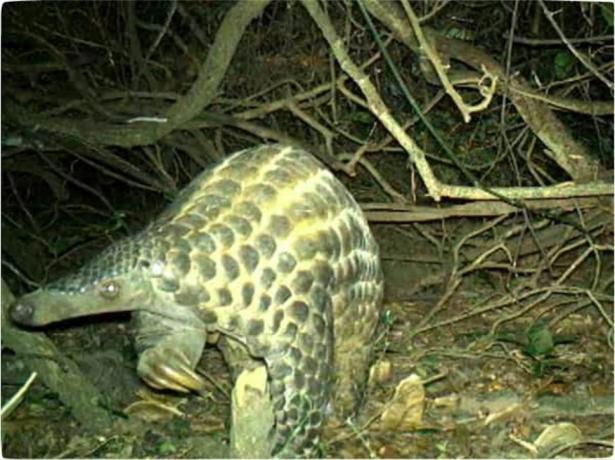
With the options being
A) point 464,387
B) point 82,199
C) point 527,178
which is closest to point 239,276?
point 464,387

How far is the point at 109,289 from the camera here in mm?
2652

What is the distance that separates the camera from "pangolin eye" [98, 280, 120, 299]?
8.70ft

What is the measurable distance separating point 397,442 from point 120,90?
7.40 ft

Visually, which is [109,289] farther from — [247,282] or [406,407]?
[406,407]

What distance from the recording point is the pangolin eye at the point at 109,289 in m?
2.65

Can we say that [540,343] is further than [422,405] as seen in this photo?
Yes

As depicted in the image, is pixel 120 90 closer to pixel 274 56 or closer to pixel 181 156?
pixel 181 156

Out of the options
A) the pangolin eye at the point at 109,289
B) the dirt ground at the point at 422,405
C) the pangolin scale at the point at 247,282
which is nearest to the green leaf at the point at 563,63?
the dirt ground at the point at 422,405

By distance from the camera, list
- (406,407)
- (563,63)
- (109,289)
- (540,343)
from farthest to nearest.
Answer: (563,63) < (540,343) < (406,407) < (109,289)

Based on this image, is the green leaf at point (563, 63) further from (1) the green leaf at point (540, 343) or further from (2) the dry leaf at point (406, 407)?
(2) the dry leaf at point (406, 407)

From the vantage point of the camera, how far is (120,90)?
193 inches

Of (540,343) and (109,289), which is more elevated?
(109,289)

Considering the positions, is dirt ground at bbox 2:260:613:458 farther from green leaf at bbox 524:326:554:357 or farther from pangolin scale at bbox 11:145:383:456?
pangolin scale at bbox 11:145:383:456

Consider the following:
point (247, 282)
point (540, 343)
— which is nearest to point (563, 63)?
point (540, 343)
